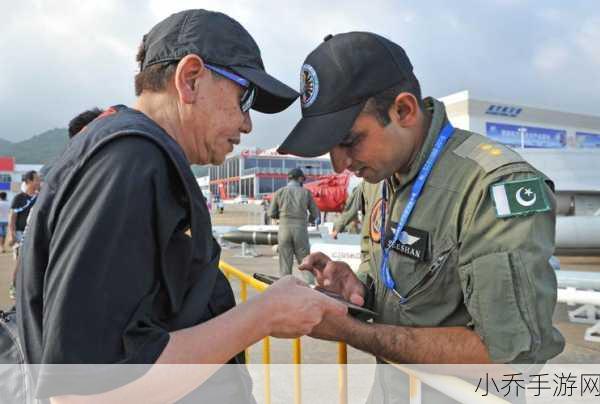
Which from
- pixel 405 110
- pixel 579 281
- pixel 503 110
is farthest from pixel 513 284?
pixel 503 110

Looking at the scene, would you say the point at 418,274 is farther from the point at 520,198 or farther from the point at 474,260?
the point at 520,198

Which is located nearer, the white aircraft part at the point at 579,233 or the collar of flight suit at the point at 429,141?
the collar of flight suit at the point at 429,141

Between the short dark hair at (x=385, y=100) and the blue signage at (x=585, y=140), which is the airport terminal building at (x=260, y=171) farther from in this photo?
the short dark hair at (x=385, y=100)

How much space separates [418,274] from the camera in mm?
1550

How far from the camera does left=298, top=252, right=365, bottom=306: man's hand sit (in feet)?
6.09

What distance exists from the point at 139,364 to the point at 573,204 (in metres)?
15.1

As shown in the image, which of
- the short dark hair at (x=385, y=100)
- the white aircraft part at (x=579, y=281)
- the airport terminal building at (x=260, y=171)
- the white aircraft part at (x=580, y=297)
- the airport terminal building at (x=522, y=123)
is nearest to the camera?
the short dark hair at (x=385, y=100)

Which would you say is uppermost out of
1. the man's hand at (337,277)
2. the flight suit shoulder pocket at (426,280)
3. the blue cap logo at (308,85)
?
the blue cap logo at (308,85)

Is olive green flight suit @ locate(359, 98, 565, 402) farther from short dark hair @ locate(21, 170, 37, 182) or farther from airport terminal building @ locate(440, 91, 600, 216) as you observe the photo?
airport terminal building @ locate(440, 91, 600, 216)

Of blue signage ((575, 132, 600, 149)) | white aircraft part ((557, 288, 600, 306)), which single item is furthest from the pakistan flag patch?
blue signage ((575, 132, 600, 149))

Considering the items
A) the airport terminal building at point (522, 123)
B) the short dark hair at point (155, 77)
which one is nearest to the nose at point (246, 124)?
the short dark hair at point (155, 77)

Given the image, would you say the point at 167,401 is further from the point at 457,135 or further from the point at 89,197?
the point at 457,135

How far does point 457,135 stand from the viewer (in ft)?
5.41

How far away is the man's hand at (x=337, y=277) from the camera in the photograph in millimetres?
1855
